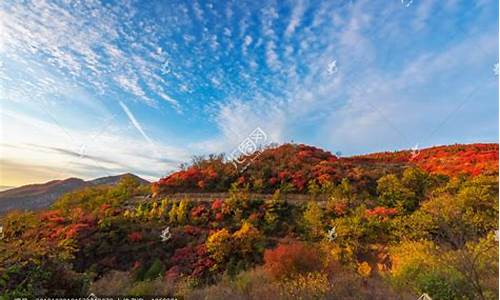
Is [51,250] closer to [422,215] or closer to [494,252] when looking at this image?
[494,252]

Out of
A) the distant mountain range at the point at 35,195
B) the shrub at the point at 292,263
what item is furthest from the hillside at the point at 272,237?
the distant mountain range at the point at 35,195

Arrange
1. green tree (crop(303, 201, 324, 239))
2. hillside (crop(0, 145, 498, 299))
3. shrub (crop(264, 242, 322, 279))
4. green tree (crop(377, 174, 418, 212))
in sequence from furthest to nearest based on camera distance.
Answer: green tree (crop(377, 174, 418, 212))
green tree (crop(303, 201, 324, 239))
shrub (crop(264, 242, 322, 279))
hillside (crop(0, 145, 498, 299))

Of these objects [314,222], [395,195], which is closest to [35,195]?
[314,222]

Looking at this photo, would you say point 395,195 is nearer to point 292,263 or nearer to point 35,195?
point 292,263

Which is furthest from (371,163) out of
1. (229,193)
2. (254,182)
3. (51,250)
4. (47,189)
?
(47,189)

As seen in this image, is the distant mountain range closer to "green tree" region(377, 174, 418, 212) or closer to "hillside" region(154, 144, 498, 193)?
"hillside" region(154, 144, 498, 193)

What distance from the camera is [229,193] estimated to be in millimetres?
20203

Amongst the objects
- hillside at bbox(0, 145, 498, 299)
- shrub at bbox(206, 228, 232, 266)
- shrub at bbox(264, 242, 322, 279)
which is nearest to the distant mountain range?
hillside at bbox(0, 145, 498, 299)

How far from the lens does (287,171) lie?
22.2 meters

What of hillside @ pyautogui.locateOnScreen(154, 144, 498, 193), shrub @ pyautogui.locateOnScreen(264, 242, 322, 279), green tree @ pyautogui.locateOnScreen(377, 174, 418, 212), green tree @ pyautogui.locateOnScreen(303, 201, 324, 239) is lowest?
shrub @ pyautogui.locateOnScreen(264, 242, 322, 279)

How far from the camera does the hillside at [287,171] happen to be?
2047 centimetres

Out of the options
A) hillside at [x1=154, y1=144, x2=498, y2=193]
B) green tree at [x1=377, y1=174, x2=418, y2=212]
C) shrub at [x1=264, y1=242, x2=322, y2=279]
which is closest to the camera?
shrub at [x1=264, y1=242, x2=322, y2=279]

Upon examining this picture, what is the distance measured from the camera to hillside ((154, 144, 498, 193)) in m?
20.5

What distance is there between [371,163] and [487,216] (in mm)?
15601
